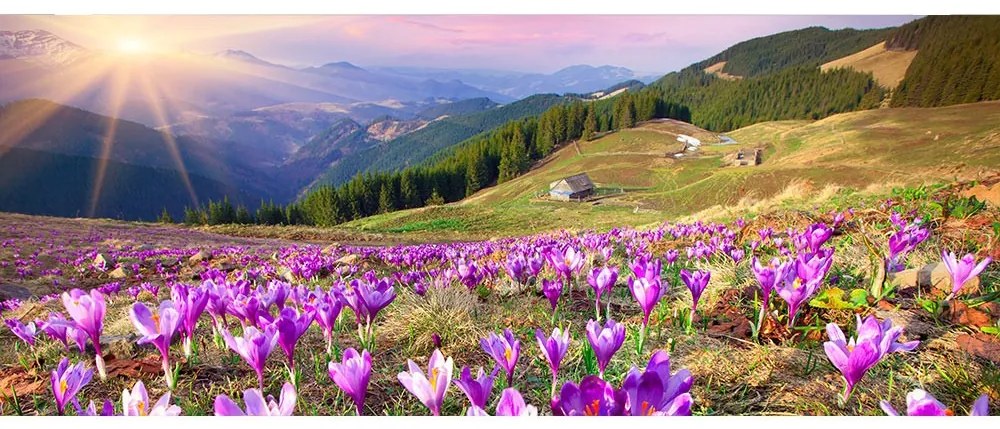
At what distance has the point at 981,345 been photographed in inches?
65.8

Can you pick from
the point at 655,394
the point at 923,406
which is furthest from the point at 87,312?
the point at 923,406

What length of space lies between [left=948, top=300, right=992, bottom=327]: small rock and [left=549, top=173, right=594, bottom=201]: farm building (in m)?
34.9

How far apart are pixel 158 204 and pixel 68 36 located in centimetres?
20156

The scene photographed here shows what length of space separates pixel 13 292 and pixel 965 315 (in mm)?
11671

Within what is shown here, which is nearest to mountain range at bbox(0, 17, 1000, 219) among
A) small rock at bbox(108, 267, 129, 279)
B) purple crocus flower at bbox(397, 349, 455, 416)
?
small rock at bbox(108, 267, 129, 279)

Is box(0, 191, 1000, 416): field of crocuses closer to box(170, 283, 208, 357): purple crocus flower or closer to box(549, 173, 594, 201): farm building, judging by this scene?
box(170, 283, 208, 357): purple crocus flower

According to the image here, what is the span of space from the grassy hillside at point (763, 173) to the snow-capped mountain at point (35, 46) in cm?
1026

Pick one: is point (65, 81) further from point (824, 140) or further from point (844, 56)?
point (844, 56)

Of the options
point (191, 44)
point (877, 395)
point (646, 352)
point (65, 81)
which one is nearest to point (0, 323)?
point (65, 81)

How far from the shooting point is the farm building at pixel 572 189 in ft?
123

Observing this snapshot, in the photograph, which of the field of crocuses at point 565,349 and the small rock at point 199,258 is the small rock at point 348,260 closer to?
the field of crocuses at point 565,349

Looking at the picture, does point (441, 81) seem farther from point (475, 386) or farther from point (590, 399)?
point (590, 399)

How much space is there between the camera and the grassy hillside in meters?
11.5

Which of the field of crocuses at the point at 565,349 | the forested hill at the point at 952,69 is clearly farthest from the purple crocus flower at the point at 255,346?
the forested hill at the point at 952,69
